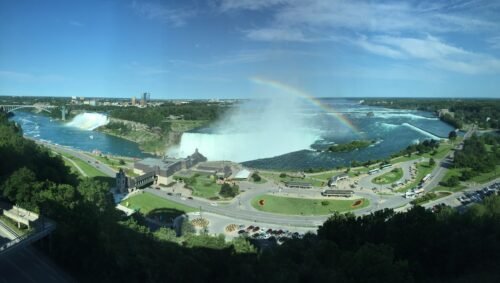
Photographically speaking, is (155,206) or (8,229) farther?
(155,206)

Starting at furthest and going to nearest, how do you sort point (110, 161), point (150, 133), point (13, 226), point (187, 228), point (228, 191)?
point (150, 133), point (110, 161), point (228, 191), point (187, 228), point (13, 226)

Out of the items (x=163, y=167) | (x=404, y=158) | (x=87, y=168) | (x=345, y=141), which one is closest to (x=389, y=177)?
(x=404, y=158)

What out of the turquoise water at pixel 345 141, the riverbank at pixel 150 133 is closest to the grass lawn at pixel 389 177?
the turquoise water at pixel 345 141

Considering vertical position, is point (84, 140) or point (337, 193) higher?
point (337, 193)

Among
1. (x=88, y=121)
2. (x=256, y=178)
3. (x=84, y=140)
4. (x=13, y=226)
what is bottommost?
(x=84, y=140)

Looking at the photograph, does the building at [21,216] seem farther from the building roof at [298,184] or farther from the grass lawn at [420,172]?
the grass lawn at [420,172]

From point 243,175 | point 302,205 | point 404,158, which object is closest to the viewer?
point 302,205

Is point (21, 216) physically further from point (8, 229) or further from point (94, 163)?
point (94, 163)
